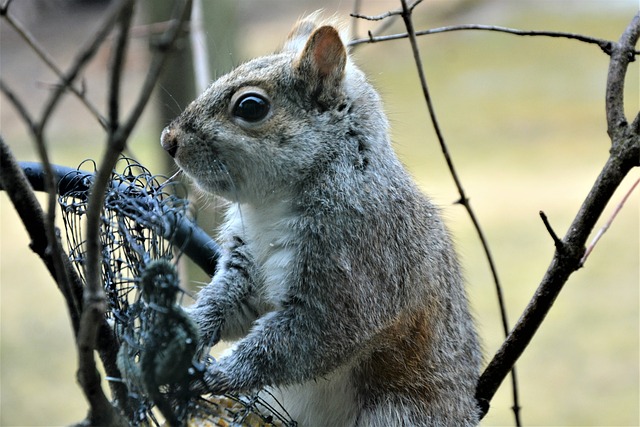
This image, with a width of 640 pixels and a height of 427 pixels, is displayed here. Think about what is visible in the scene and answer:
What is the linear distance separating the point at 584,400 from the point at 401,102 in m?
3.45

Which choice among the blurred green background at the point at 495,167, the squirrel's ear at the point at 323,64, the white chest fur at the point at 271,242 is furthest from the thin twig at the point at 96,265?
the blurred green background at the point at 495,167

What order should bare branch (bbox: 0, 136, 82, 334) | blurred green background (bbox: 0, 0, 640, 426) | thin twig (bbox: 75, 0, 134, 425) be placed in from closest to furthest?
1. thin twig (bbox: 75, 0, 134, 425)
2. bare branch (bbox: 0, 136, 82, 334)
3. blurred green background (bbox: 0, 0, 640, 426)

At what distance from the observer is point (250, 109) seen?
4.17 ft

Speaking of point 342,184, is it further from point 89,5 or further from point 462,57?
point 462,57

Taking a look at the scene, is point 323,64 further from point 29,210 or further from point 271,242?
point 29,210

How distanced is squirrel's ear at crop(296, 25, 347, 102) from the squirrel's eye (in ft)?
0.28

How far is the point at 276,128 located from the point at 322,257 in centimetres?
Result: 21

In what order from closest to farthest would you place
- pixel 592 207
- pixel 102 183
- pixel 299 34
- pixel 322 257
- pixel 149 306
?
pixel 102 183 → pixel 149 306 → pixel 592 207 → pixel 322 257 → pixel 299 34

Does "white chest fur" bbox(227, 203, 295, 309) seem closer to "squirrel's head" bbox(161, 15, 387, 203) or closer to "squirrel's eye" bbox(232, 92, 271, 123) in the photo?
"squirrel's head" bbox(161, 15, 387, 203)

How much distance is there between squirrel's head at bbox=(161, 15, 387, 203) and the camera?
125 cm

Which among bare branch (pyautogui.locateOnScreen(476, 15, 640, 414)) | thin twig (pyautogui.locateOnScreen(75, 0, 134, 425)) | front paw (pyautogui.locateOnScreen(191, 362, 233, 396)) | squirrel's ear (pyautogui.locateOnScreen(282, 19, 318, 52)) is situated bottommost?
thin twig (pyautogui.locateOnScreen(75, 0, 134, 425))

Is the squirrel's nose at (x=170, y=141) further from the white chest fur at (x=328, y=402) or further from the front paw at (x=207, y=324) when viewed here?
the white chest fur at (x=328, y=402)

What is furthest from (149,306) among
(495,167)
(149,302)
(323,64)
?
(495,167)

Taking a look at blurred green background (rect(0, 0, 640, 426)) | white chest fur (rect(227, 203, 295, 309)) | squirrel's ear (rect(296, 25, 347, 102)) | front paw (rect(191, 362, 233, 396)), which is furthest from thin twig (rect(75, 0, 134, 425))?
blurred green background (rect(0, 0, 640, 426))
